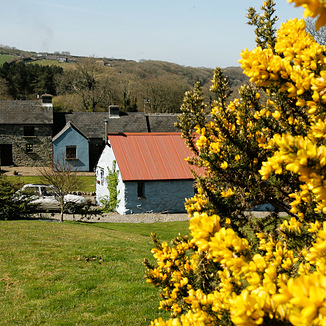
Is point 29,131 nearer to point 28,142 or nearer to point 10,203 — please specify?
point 28,142

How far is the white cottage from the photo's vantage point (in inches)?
984

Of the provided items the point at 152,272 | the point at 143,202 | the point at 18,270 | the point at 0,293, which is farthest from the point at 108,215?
the point at 152,272

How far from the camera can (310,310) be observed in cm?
150

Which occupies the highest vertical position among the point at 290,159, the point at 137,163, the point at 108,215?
the point at 290,159

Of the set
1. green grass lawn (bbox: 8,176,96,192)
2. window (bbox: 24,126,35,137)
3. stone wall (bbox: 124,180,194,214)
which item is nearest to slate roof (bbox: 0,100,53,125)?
window (bbox: 24,126,35,137)

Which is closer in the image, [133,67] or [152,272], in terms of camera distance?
[152,272]

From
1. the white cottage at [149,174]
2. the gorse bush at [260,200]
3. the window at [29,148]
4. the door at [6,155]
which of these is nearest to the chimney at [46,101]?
the window at [29,148]

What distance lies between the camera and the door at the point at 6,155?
4528 centimetres

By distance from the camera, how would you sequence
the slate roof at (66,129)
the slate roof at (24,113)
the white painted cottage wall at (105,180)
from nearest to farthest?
the white painted cottage wall at (105,180) → the slate roof at (66,129) → the slate roof at (24,113)

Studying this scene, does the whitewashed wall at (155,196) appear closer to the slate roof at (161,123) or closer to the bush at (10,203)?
the bush at (10,203)

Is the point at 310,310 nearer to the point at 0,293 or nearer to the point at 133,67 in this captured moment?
the point at 0,293

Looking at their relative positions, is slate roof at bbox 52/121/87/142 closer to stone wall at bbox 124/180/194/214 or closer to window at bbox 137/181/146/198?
window at bbox 137/181/146/198

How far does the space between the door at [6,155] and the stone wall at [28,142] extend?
0.77m

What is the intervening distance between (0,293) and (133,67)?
99.0m
